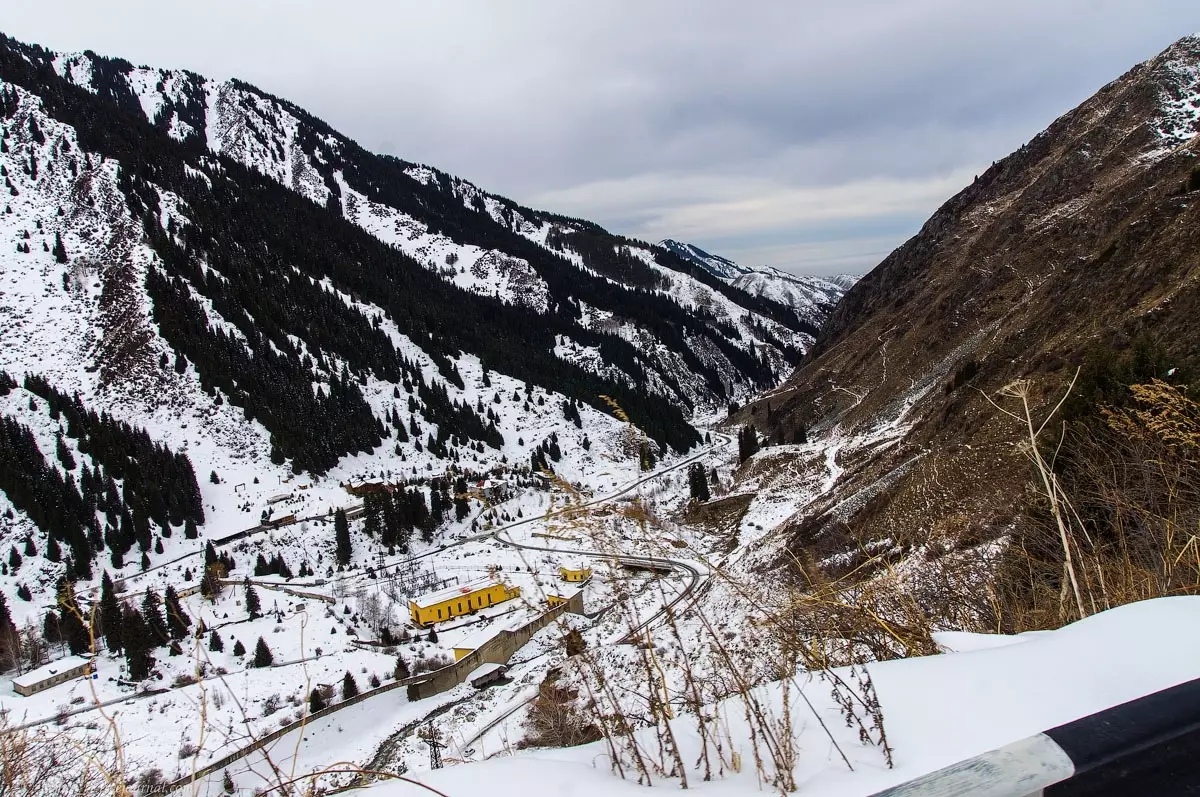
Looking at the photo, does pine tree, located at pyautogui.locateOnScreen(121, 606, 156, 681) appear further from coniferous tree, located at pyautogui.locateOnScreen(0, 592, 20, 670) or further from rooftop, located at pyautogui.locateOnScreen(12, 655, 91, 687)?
coniferous tree, located at pyautogui.locateOnScreen(0, 592, 20, 670)

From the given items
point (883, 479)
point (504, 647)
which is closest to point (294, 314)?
point (504, 647)

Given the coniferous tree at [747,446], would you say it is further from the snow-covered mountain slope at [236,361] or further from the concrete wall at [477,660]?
the concrete wall at [477,660]

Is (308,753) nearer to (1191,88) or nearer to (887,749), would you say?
(887,749)

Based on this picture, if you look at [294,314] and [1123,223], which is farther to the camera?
[294,314]

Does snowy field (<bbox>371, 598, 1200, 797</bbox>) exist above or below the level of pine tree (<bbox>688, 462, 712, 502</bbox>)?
above

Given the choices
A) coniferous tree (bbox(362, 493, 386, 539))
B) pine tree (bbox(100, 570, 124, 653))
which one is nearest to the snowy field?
pine tree (bbox(100, 570, 124, 653))

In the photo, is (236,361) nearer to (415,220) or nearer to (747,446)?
(747,446)

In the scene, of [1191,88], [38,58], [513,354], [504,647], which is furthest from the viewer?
[38,58]
